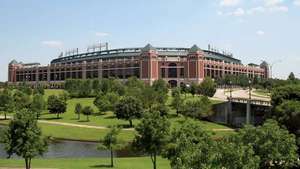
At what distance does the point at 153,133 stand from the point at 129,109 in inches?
2316

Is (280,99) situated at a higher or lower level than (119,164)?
higher

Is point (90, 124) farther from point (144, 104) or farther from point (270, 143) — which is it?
point (270, 143)

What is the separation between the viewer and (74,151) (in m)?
72.5

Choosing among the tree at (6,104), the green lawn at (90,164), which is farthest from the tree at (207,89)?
the green lawn at (90,164)

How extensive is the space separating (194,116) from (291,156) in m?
73.8

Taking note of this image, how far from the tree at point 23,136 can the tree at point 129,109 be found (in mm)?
60135

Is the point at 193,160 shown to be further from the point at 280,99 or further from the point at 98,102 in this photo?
the point at 98,102

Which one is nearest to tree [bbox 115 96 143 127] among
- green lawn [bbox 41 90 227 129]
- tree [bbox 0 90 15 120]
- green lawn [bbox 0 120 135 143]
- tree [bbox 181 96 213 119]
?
green lawn [bbox 41 90 227 129]

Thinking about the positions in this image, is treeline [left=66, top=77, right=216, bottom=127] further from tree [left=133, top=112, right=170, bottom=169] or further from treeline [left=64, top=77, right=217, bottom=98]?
tree [left=133, top=112, right=170, bottom=169]

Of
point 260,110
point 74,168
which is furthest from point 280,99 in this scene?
point 74,168

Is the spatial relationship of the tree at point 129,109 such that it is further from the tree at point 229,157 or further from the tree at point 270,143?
the tree at point 229,157

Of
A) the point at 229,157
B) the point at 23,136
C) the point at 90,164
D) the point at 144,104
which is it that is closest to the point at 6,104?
the point at 144,104

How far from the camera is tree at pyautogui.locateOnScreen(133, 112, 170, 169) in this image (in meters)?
41.4

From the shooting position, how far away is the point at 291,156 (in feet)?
120
